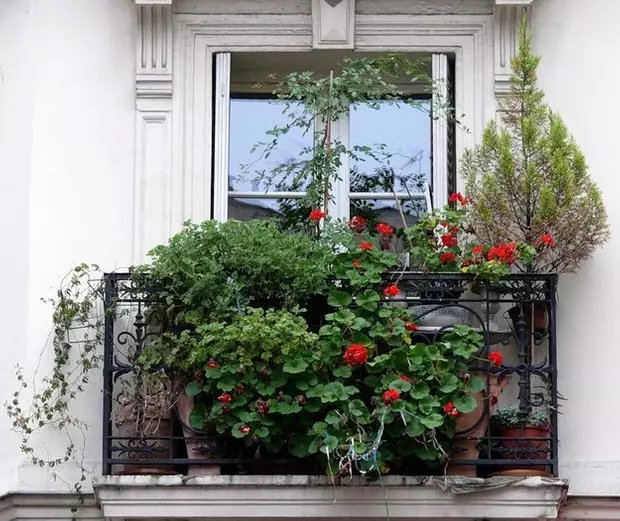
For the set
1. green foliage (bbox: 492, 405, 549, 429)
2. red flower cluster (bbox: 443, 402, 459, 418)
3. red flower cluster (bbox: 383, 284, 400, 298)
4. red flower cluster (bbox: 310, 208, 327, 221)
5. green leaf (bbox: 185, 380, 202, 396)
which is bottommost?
green foliage (bbox: 492, 405, 549, 429)

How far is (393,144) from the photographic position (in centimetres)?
1074

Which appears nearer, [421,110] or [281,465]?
[281,465]

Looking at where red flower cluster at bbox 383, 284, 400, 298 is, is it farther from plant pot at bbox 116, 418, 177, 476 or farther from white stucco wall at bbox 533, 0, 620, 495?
plant pot at bbox 116, 418, 177, 476

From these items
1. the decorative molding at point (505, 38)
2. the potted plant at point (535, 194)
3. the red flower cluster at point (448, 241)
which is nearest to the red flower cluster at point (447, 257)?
the red flower cluster at point (448, 241)

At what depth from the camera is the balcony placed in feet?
30.8

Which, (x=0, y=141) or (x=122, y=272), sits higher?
(x=0, y=141)

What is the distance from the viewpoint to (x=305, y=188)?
10.6 meters

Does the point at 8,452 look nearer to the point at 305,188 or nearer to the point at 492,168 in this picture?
the point at 305,188

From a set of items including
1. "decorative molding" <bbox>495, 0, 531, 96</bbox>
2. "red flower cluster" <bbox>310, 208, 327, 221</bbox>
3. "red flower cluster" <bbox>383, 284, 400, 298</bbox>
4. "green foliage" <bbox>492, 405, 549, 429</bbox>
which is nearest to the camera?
"red flower cluster" <bbox>383, 284, 400, 298</bbox>

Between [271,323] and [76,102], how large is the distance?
1.95 metres

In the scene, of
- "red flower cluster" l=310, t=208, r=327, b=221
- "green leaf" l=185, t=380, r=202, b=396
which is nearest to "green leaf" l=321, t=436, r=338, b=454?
"green leaf" l=185, t=380, r=202, b=396

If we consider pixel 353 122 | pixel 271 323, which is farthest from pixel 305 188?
pixel 271 323

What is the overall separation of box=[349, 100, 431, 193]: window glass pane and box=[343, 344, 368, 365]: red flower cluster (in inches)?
62.2

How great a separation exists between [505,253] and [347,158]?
1411mm
